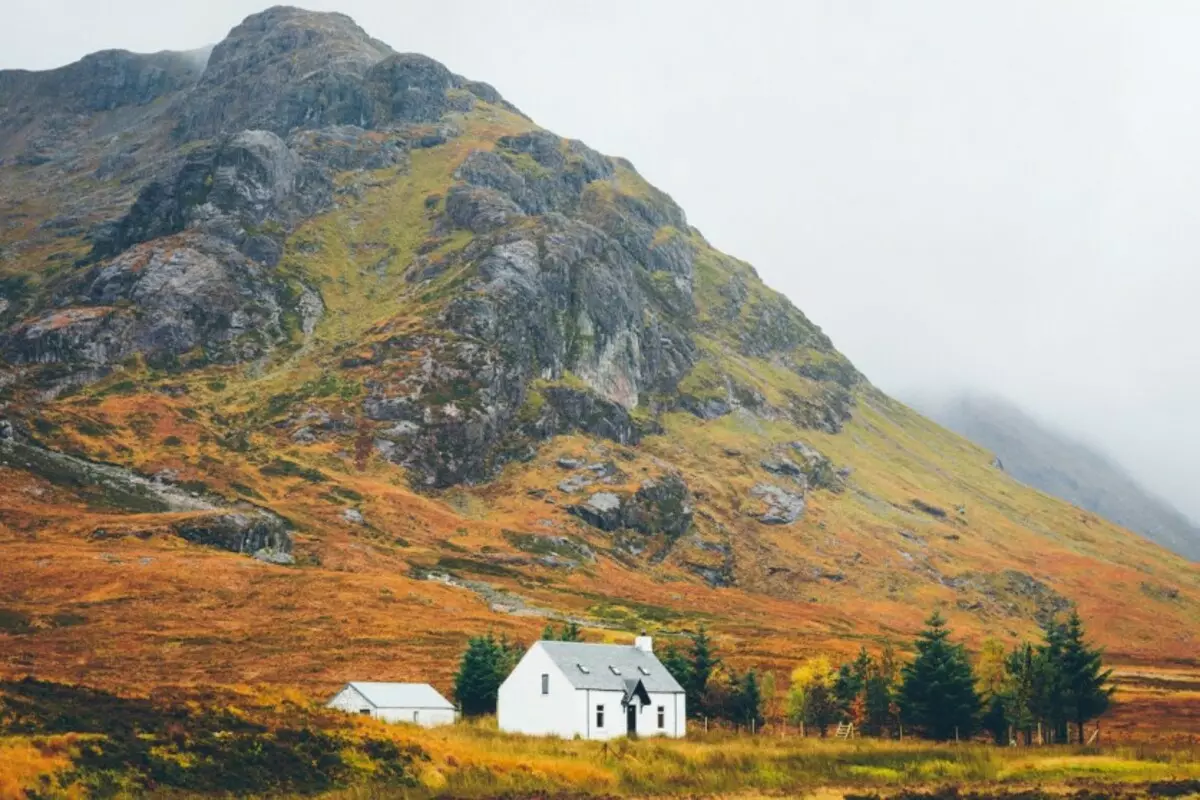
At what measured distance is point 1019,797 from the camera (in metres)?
44.6

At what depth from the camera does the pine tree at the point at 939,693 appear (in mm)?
74750

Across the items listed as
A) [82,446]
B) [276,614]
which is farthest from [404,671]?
[82,446]

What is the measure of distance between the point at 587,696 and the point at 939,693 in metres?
25.6

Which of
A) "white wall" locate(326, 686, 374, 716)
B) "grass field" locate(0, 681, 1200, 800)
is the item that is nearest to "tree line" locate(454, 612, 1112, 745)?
"grass field" locate(0, 681, 1200, 800)

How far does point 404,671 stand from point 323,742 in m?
58.8

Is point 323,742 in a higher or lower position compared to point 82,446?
lower

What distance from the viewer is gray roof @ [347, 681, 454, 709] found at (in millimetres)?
72562

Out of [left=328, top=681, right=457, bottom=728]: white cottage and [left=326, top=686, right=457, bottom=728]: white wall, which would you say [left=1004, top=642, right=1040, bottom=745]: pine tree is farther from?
[left=326, top=686, right=457, bottom=728]: white wall

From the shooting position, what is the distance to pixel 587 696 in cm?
6981

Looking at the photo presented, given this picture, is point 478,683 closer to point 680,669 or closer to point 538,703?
point 538,703

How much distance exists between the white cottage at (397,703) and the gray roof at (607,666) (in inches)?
374

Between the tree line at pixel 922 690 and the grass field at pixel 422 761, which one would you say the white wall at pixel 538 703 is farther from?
the tree line at pixel 922 690

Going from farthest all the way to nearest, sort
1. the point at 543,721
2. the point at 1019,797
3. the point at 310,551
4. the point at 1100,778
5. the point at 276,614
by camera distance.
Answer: the point at 310,551
the point at 276,614
the point at 543,721
the point at 1100,778
the point at 1019,797

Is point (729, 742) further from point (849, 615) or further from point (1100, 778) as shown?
point (849, 615)
